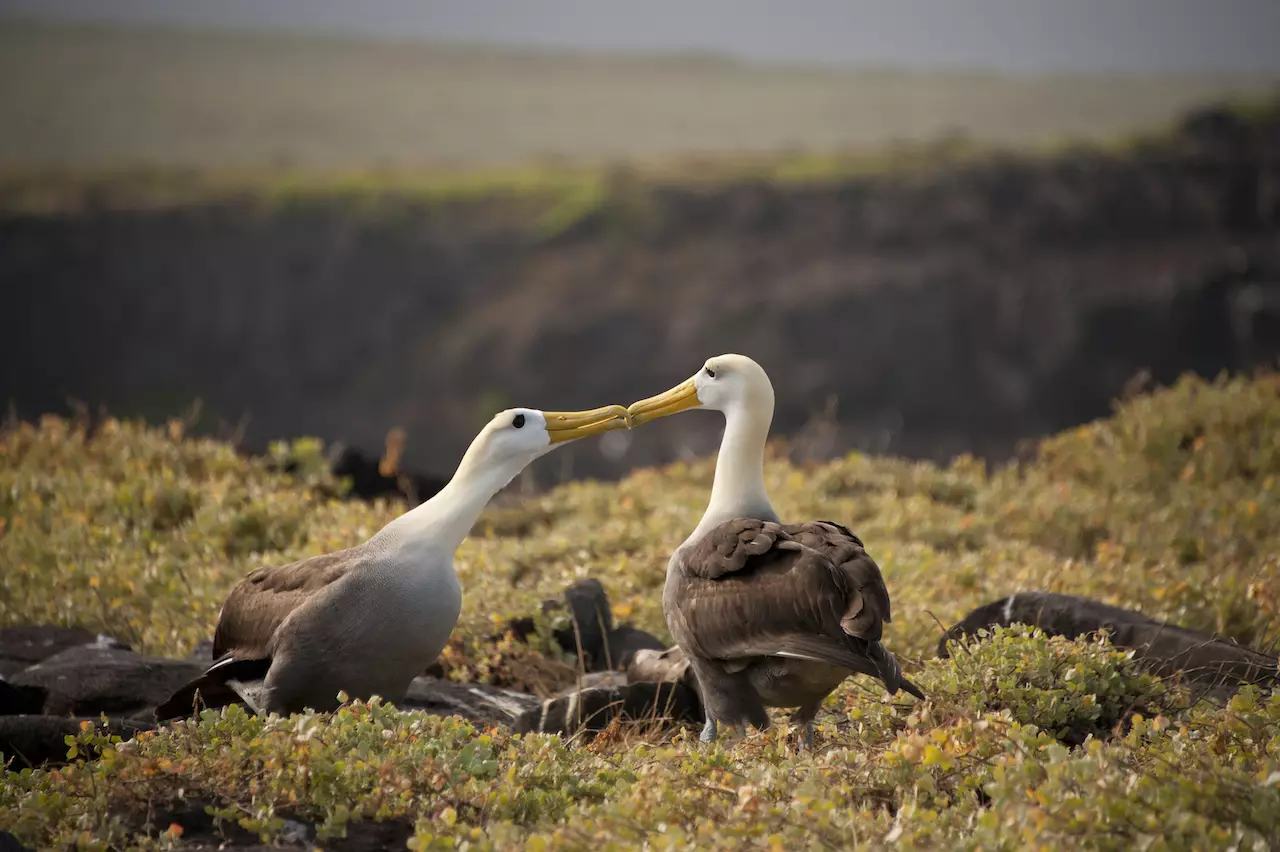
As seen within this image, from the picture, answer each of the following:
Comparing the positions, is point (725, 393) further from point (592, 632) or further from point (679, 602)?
point (592, 632)

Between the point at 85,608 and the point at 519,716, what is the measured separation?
3.56 meters

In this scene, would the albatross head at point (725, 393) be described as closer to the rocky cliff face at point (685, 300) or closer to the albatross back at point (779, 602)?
the albatross back at point (779, 602)

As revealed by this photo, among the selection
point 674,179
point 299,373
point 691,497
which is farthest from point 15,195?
point 691,497

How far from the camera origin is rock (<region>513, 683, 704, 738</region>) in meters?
6.66

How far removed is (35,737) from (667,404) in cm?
317

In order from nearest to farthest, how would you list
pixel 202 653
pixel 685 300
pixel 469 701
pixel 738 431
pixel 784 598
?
pixel 784 598 < pixel 738 431 < pixel 469 701 < pixel 202 653 < pixel 685 300

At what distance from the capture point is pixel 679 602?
20.1 ft

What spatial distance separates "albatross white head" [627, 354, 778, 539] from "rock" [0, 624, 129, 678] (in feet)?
12.1

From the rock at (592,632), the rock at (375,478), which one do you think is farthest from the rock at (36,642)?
the rock at (375,478)

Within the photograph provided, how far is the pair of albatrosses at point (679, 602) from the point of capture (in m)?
5.66

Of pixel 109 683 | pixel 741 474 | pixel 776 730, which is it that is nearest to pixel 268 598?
pixel 109 683

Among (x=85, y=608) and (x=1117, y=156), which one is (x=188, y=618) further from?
(x=1117, y=156)

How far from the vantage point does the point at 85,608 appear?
9008 millimetres

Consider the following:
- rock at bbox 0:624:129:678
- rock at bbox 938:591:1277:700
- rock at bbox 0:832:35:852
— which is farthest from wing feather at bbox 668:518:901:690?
rock at bbox 0:624:129:678
